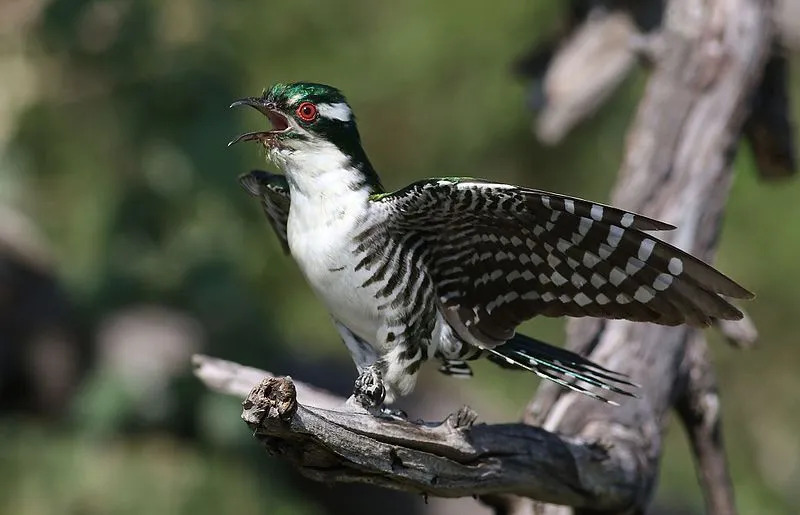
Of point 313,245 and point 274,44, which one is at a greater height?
point 274,44

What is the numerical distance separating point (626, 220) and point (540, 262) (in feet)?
1.20

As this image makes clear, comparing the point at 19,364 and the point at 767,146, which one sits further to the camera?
the point at 19,364

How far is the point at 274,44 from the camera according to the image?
25.7 feet

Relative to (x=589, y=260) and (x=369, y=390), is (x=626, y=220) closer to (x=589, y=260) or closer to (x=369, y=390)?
(x=589, y=260)

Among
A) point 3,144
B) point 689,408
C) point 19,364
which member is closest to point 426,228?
point 689,408

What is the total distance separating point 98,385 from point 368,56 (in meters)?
3.15

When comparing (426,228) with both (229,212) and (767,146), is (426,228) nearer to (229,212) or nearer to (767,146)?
(767,146)

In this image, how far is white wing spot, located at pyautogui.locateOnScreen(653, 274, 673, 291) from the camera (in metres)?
2.71

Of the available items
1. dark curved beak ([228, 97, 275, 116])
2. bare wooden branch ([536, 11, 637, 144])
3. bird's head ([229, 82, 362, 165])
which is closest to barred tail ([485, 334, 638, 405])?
bird's head ([229, 82, 362, 165])

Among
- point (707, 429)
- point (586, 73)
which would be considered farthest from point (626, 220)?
point (586, 73)

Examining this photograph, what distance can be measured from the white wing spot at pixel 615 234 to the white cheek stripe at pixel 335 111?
2.34 ft

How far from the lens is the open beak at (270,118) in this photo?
291 centimetres

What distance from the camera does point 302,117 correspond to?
2.97 m

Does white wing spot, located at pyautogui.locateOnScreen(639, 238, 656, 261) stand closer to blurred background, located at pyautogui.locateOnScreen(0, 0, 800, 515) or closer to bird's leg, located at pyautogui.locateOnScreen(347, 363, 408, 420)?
bird's leg, located at pyautogui.locateOnScreen(347, 363, 408, 420)
